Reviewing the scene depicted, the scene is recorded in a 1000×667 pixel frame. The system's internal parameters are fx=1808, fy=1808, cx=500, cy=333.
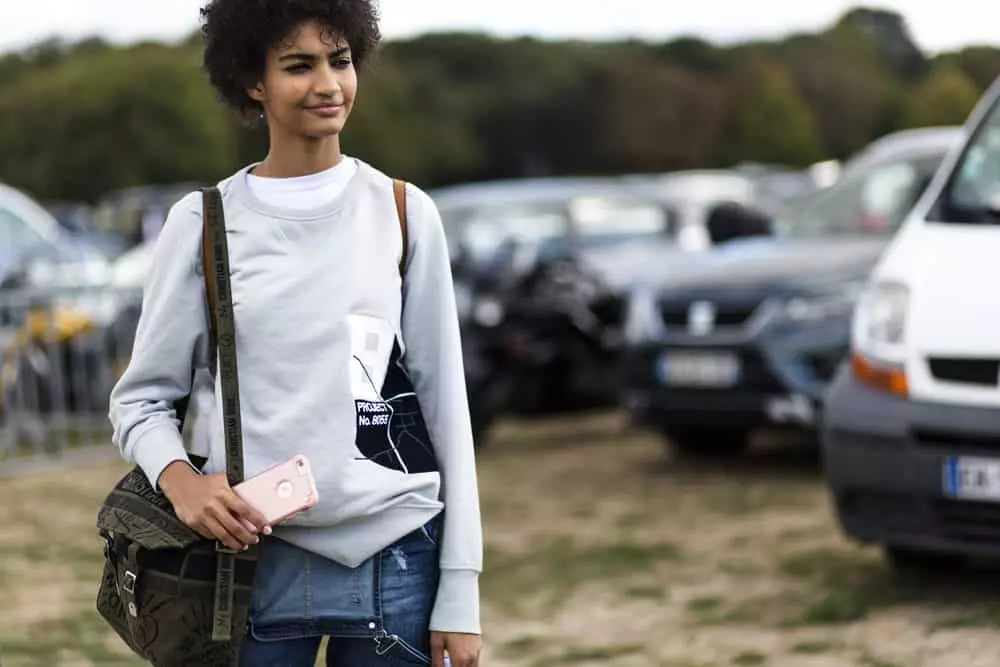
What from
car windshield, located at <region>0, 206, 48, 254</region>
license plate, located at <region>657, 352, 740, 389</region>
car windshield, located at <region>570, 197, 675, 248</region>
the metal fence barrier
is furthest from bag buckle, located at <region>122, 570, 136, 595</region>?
car windshield, located at <region>0, 206, 48, 254</region>

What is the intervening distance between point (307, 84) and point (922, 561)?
4336mm

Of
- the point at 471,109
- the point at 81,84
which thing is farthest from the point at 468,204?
the point at 471,109

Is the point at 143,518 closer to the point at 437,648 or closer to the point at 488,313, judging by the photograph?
the point at 437,648

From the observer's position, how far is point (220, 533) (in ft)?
7.96

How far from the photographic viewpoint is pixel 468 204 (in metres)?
12.4

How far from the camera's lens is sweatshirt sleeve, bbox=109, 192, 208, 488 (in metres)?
2.51

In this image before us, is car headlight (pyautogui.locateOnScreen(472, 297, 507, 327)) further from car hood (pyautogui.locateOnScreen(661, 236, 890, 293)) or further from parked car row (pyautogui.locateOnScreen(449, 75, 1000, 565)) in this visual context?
car hood (pyautogui.locateOnScreen(661, 236, 890, 293))

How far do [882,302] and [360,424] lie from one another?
3.59m

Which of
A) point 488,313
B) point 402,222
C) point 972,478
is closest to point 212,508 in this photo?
point 402,222

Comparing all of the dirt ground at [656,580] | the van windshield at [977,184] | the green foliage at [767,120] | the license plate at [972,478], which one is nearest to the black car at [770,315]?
the dirt ground at [656,580]

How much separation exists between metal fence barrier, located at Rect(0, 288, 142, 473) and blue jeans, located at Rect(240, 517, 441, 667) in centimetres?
814

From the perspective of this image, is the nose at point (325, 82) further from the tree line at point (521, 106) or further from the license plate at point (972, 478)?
the license plate at point (972, 478)

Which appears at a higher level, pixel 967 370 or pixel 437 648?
pixel 437 648

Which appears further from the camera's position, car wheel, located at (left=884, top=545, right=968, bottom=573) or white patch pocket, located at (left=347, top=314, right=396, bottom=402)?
car wheel, located at (left=884, top=545, right=968, bottom=573)
